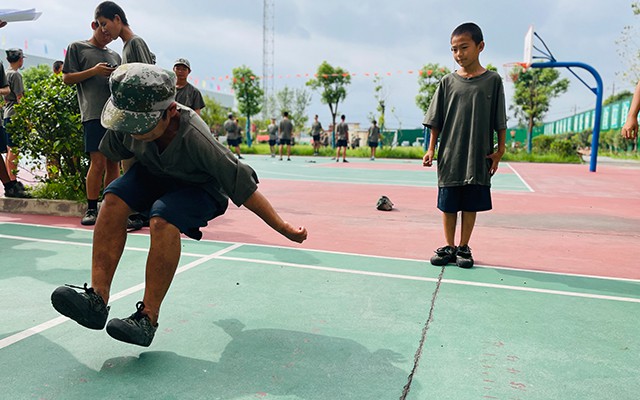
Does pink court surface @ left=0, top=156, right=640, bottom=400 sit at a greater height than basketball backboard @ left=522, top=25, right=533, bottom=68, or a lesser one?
lesser

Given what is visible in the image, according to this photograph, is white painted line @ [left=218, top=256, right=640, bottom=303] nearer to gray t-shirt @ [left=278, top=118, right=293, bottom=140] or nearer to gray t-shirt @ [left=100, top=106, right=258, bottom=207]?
gray t-shirt @ [left=100, top=106, right=258, bottom=207]

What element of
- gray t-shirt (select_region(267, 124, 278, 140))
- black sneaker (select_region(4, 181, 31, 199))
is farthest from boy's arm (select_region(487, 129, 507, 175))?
gray t-shirt (select_region(267, 124, 278, 140))

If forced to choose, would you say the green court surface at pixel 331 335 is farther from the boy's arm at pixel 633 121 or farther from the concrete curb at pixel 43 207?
the concrete curb at pixel 43 207

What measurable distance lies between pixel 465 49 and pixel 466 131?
0.65 metres

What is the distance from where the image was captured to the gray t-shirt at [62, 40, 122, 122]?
514cm

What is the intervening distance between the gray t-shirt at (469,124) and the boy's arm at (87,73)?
122 inches

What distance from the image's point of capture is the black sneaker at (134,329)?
2.22 metres

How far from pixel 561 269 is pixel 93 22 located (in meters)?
4.99

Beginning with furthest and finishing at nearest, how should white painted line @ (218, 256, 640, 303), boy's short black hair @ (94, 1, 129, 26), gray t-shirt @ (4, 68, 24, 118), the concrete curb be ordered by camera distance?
gray t-shirt @ (4, 68, 24, 118) → the concrete curb → boy's short black hair @ (94, 1, 129, 26) → white painted line @ (218, 256, 640, 303)

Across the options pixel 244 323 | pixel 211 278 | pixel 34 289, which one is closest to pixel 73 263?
pixel 34 289

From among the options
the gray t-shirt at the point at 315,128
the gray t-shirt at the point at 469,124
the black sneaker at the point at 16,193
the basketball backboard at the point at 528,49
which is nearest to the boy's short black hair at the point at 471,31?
the gray t-shirt at the point at 469,124

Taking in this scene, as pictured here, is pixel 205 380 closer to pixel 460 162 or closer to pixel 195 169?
pixel 195 169

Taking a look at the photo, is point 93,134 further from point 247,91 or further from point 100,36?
point 247,91

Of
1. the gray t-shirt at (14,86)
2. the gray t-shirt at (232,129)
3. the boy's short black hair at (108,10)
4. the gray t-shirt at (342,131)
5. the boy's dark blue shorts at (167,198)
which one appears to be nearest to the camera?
the boy's dark blue shorts at (167,198)
